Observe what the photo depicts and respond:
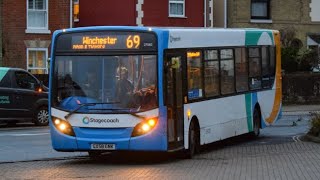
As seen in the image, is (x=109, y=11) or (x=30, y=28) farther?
(x=109, y=11)

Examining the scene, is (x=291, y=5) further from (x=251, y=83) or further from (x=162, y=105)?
(x=162, y=105)

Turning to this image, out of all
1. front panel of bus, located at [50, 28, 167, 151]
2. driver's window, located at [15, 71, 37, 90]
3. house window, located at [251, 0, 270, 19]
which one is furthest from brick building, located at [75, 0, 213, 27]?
front panel of bus, located at [50, 28, 167, 151]

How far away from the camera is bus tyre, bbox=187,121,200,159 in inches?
575

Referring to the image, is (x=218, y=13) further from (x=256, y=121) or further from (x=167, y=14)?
(x=256, y=121)

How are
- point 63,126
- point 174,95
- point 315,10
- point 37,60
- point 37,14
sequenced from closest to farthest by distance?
point 63,126 < point 174,95 < point 37,14 < point 37,60 < point 315,10

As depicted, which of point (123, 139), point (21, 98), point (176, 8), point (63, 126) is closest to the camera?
point (123, 139)

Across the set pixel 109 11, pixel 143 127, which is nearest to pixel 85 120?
pixel 143 127

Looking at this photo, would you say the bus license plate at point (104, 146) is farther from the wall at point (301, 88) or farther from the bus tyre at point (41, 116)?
the wall at point (301, 88)

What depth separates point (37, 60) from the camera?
114ft

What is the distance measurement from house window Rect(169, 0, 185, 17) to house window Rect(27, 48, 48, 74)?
307 inches

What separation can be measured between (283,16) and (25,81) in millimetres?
22601

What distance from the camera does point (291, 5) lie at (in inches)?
1692

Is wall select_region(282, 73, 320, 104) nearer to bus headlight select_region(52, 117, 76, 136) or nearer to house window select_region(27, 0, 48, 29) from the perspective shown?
house window select_region(27, 0, 48, 29)

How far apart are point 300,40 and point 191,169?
31.8 meters
